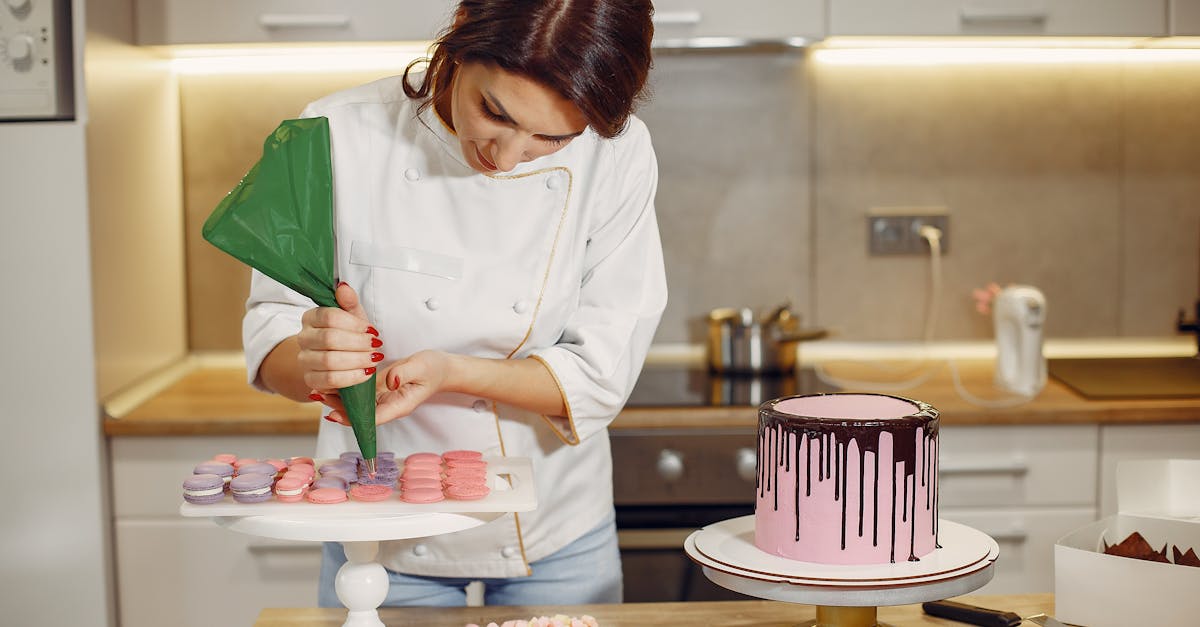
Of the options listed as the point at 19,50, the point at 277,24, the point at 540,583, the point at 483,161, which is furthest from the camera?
the point at 277,24

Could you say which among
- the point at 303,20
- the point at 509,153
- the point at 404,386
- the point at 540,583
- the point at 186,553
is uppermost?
the point at 303,20

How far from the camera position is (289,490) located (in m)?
0.92

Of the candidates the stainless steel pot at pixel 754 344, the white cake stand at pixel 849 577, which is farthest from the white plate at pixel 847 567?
the stainless steel pot at pixel 754 344

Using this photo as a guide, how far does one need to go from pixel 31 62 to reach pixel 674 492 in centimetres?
129

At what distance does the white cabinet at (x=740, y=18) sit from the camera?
205 cm

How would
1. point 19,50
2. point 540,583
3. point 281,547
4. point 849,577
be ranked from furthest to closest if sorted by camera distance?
1. point 281,547
2. point 19,50
3. point 540,583
4. point 849,577

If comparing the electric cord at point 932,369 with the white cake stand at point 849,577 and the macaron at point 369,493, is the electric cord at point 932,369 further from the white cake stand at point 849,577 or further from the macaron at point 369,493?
the macaron at point 369,493

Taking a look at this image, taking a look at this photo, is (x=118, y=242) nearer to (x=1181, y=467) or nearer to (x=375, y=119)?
(x=375, y=119)

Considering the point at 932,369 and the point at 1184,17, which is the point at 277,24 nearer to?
the point at 932,369

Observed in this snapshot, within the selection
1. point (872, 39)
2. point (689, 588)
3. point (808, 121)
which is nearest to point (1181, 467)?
point (689, 588)

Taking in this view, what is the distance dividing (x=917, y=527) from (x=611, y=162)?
0.58m

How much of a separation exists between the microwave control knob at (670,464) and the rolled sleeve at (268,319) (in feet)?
2.87

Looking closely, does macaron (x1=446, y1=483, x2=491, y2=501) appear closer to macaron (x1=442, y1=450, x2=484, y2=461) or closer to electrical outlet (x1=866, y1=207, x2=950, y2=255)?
macaron (x1=442, y1=450, x2=484, y2=461)

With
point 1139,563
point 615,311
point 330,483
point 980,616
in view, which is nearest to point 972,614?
point 980,616
